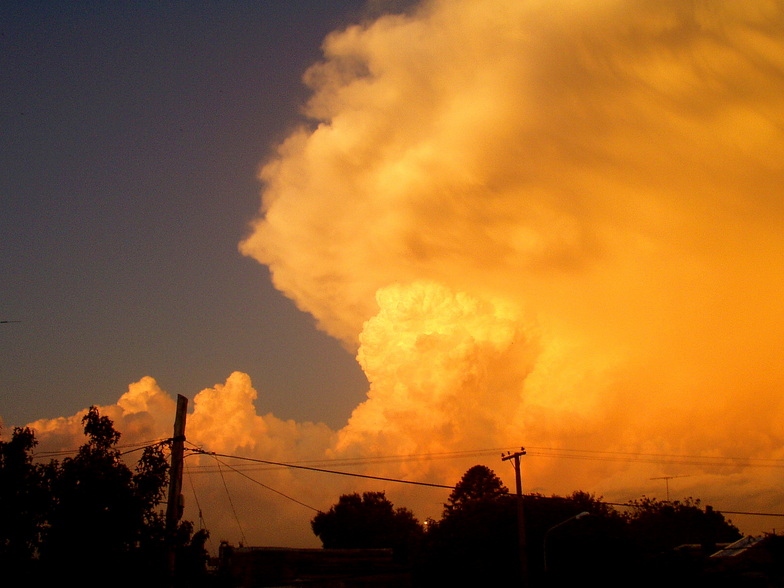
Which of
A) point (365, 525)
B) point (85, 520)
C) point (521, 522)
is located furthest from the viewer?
point (365, 525)

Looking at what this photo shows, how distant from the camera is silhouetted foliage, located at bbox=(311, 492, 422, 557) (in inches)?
3728

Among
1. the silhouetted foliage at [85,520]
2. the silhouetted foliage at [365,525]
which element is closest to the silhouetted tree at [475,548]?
the silhouetted foliage at [85,520]

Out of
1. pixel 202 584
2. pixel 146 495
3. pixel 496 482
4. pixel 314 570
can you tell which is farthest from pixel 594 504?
pixel 496 482

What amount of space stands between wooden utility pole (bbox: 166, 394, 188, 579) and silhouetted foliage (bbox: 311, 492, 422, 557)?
245 ft

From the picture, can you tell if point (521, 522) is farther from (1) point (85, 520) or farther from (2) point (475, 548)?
(1) point (85, 520)

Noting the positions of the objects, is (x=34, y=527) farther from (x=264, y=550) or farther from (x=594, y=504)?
(x=594, y=504)

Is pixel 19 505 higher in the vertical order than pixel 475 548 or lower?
higher

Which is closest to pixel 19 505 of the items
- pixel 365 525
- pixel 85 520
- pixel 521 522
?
pixel 85 520

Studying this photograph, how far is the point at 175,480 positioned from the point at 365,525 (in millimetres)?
78959

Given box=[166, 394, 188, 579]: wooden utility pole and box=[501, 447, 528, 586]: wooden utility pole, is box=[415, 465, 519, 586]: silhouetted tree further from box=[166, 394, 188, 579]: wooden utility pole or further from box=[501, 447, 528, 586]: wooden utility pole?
box=[166, 394, 188, 579]: wooden utility pole

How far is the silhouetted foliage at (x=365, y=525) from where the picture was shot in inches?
3728

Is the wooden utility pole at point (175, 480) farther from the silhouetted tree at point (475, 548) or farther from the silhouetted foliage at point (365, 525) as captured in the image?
the silhouetted foliage at point (365, 525)

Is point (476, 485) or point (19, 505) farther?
point (476, 485)

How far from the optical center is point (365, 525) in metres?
96.1
